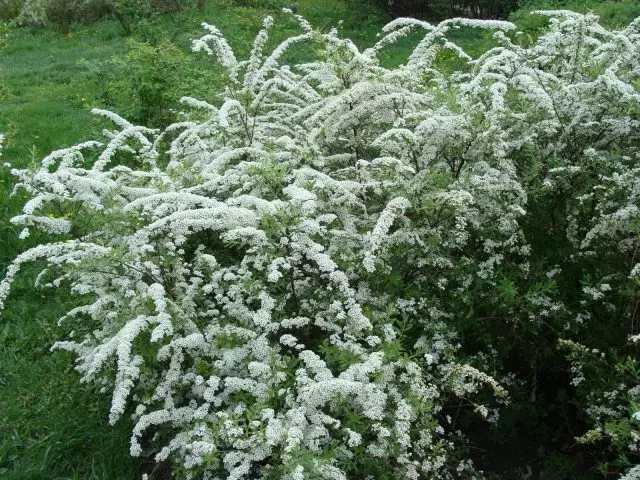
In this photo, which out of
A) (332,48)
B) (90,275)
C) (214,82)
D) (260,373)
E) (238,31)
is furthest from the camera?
(238,31)

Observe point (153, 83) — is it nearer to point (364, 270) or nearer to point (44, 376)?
point (44, 376)

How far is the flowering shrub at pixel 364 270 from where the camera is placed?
285 cm

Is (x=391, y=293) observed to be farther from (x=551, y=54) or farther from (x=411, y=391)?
(x=551, y=54)

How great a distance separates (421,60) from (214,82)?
3.21m

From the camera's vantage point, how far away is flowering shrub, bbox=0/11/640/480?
2852 millimetres

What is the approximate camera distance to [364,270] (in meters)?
3.35

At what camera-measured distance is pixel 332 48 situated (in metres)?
4.21

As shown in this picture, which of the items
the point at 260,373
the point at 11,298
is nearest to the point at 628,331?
the point at 260,373

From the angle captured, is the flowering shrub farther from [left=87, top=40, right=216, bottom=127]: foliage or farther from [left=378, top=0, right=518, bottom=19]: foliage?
[left=378, top=0, right=518, bottom=19]: foliage

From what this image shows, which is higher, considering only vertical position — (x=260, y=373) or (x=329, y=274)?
(x=329, y=274)

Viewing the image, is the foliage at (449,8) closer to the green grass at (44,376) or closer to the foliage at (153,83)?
the green grass at (44,376)

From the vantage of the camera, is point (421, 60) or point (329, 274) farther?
point (421, 60)

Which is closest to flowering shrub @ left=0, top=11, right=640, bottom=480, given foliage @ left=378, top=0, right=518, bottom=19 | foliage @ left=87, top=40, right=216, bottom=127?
foliage @ left=87, top=40, right=216, bottom=127

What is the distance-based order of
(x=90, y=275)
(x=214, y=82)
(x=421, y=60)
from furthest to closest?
(x=214, y=82) → (x=421, y=60) → (x=90, y=275)
